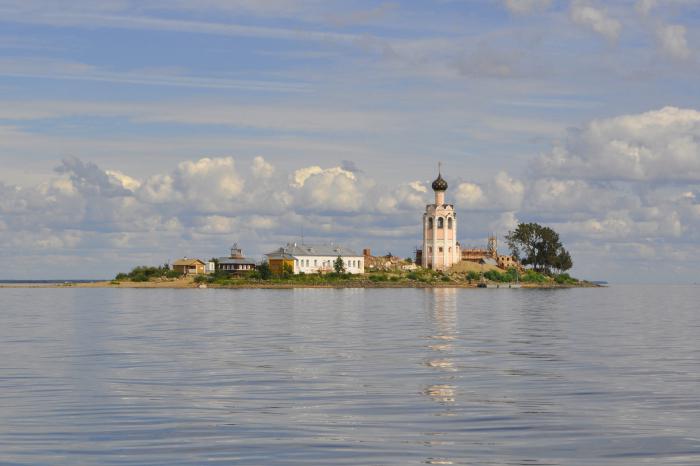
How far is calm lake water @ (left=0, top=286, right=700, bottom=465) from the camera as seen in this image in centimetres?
1989

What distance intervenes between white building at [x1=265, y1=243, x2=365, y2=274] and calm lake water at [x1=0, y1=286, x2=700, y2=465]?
5374 inches

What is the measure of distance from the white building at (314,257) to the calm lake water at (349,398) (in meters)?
137

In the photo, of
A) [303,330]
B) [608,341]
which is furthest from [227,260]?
[608,341]

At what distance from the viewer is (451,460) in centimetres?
1911

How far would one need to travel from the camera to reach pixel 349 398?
27734 millimetres

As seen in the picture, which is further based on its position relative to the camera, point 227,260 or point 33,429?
point 227,260

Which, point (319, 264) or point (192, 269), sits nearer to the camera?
point (319, 264)

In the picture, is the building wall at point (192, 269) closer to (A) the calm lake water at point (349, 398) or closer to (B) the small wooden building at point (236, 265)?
(B) the small wooden building at point (236, 265)

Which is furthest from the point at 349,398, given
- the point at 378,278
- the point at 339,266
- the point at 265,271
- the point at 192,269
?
the point at 192,269

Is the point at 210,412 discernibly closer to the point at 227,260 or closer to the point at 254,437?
the point at 254,437

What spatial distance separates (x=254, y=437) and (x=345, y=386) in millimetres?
9378

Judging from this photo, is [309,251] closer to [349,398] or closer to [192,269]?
[192,269]

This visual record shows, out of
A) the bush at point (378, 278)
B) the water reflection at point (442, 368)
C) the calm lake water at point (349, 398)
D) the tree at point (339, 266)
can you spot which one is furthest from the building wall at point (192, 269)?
the calm lake water at point (349, 398)

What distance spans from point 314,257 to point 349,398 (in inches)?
6591
